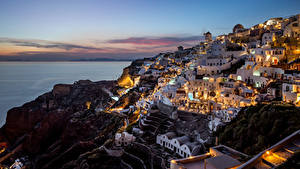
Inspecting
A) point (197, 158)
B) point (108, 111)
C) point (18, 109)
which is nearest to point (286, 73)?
point (197, 158)

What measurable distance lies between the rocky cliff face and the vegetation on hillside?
77.7ft

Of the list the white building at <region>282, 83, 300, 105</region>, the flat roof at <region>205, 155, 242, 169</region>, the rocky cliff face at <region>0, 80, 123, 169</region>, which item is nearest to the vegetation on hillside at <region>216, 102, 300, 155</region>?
the white building at <region>282, 83, 300, 105</region>

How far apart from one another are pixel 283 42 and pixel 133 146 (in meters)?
33.3

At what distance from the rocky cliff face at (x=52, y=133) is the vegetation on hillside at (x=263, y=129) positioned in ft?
77.7

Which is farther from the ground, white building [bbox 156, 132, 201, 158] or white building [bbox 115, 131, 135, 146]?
white building [bbox 156, 132, 201, 158]

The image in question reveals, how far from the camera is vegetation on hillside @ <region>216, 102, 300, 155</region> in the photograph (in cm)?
1469

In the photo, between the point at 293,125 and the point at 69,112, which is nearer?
the point at 293,125

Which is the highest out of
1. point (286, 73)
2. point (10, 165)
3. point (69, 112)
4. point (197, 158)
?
point (286, 73)

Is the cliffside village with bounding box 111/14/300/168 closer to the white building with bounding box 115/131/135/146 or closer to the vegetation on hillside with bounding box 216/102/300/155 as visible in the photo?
the white building with bounding box 115/131/135/146

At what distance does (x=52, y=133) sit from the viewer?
161 feet

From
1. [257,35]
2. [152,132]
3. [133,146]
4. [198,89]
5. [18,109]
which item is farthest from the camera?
[18,109]

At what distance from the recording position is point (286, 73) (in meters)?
26.5

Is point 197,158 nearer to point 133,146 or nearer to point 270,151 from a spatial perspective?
point 270,151

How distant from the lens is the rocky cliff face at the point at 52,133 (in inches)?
1422
